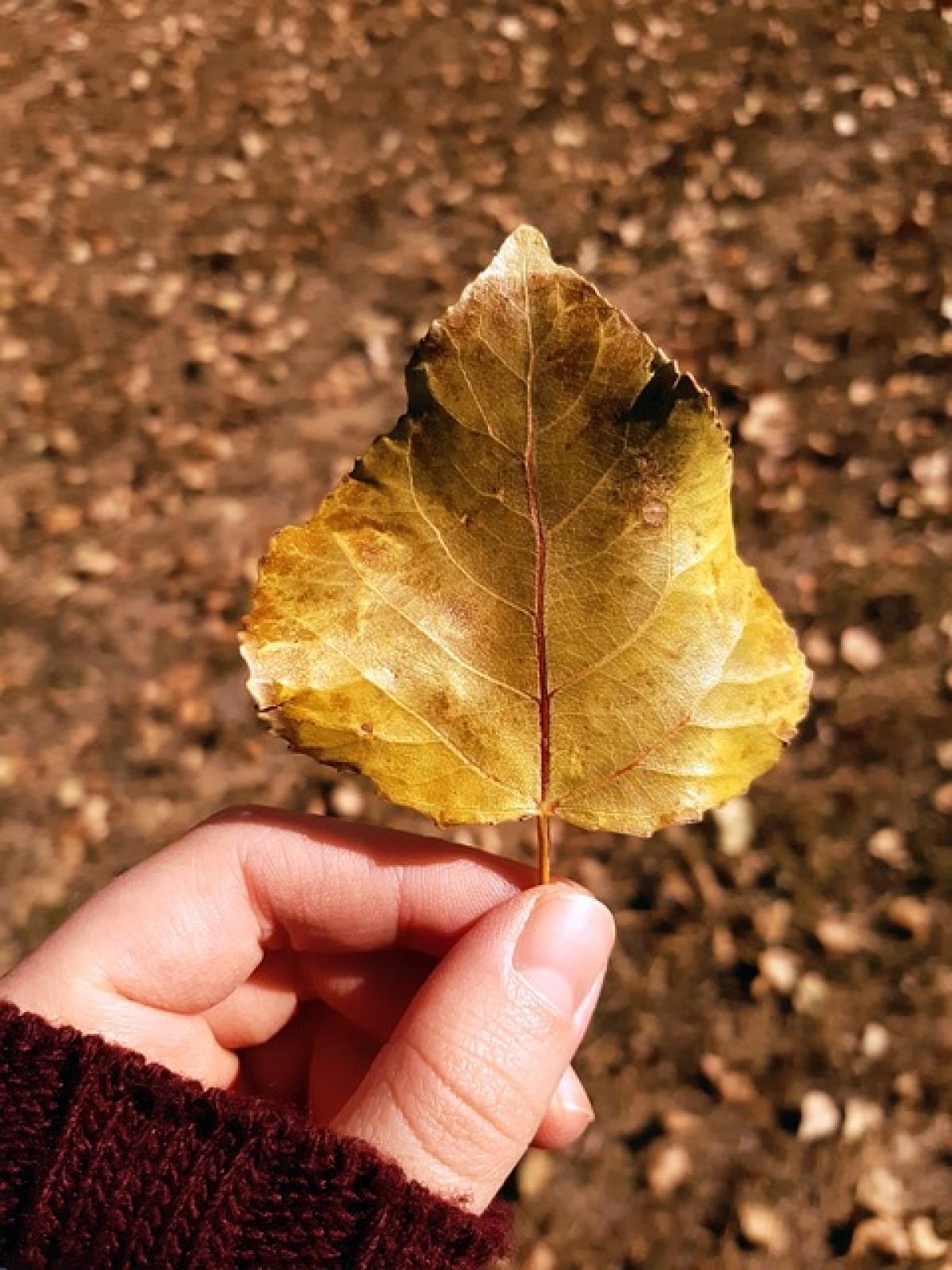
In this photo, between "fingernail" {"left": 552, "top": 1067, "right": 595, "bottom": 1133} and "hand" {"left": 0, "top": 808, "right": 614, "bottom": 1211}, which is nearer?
"hand" {"left": 0, "top": 808, "right": 614, "bottom": 1211}

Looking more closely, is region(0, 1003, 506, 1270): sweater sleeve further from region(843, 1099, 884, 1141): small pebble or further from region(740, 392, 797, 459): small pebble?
region(740, 392, 797, 459): small pebble

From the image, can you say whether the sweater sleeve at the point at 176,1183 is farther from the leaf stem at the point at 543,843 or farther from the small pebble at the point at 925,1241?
the small pebble at the point at 925,1241

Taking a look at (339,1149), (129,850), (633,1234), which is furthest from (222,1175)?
(129,850)

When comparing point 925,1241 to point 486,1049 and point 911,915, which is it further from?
point 486,1049

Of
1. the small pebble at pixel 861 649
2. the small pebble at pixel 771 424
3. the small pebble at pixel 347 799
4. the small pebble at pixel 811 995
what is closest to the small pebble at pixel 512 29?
the small pebble at pixel 771 424

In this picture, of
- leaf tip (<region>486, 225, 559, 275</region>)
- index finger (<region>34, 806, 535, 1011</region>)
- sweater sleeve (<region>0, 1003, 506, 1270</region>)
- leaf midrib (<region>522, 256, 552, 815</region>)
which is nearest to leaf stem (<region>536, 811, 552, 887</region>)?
leaf midrib (<region>522, 256, 552, 815</region>)

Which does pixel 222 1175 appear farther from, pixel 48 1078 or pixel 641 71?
pixel 641 71

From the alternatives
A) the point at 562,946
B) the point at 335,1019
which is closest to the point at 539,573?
the point at 562,946
